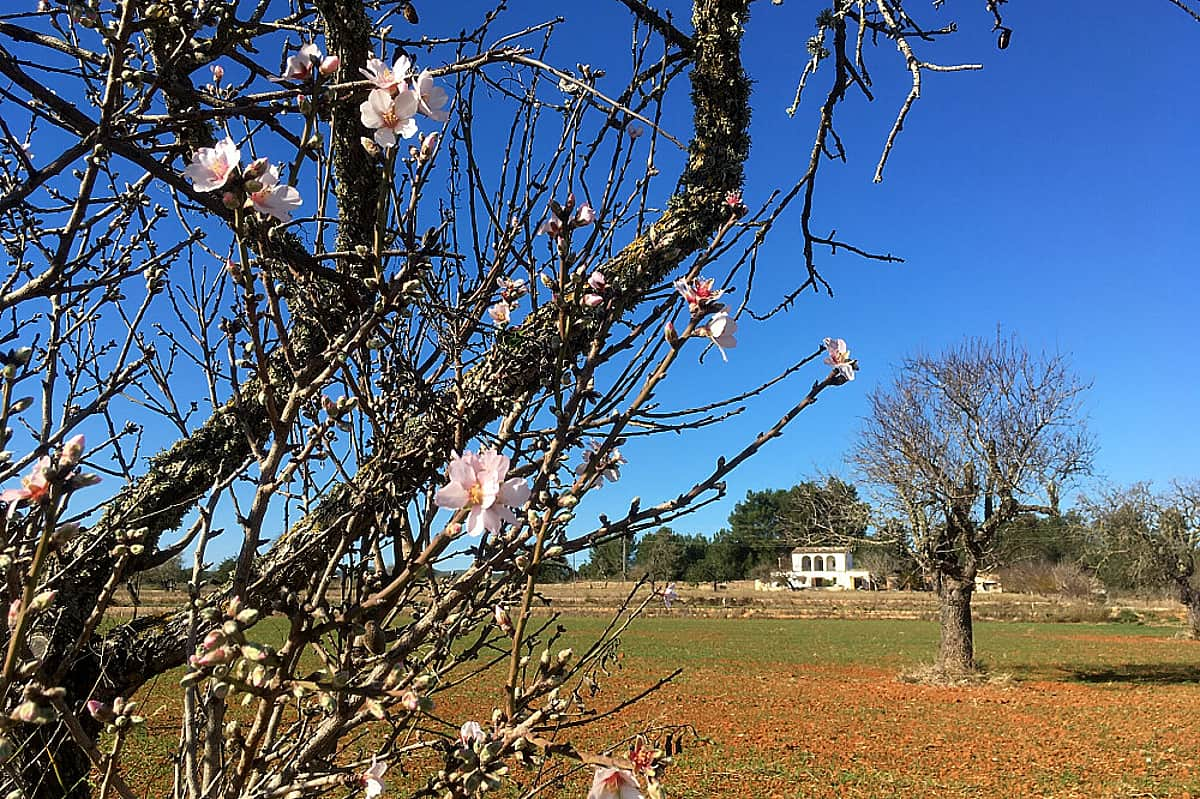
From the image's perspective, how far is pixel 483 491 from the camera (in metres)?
0.86

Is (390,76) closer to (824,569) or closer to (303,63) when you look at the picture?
(303,63)

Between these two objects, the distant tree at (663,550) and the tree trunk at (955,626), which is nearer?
the tree trunk at (955,626)

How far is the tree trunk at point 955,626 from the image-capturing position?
48.7 ft

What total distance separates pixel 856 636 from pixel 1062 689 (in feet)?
40.7

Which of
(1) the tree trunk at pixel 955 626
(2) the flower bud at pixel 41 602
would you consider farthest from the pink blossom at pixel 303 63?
(1) the tree trunk at pixel 955 626

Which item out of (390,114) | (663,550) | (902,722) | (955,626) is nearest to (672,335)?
(390,114)

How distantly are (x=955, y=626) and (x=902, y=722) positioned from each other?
14.2ft

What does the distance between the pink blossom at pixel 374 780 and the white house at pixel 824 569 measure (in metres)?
73.2

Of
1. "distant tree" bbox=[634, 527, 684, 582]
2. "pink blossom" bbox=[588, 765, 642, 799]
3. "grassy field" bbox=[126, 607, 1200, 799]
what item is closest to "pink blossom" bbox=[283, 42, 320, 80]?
"pink blossom" bbox=[588, 765, 642, 799]

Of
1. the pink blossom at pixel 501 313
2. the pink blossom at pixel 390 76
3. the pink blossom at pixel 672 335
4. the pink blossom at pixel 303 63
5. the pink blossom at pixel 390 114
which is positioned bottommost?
the pink blossom at pixel 672 335

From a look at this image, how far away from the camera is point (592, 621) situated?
30.0 meters

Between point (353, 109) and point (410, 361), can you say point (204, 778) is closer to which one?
point (410, 361)

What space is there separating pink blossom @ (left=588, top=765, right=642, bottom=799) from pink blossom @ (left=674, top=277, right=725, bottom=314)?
584 millimetres

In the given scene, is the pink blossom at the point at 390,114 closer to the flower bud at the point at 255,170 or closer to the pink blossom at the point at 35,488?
the flower bud at the point at 255,170
